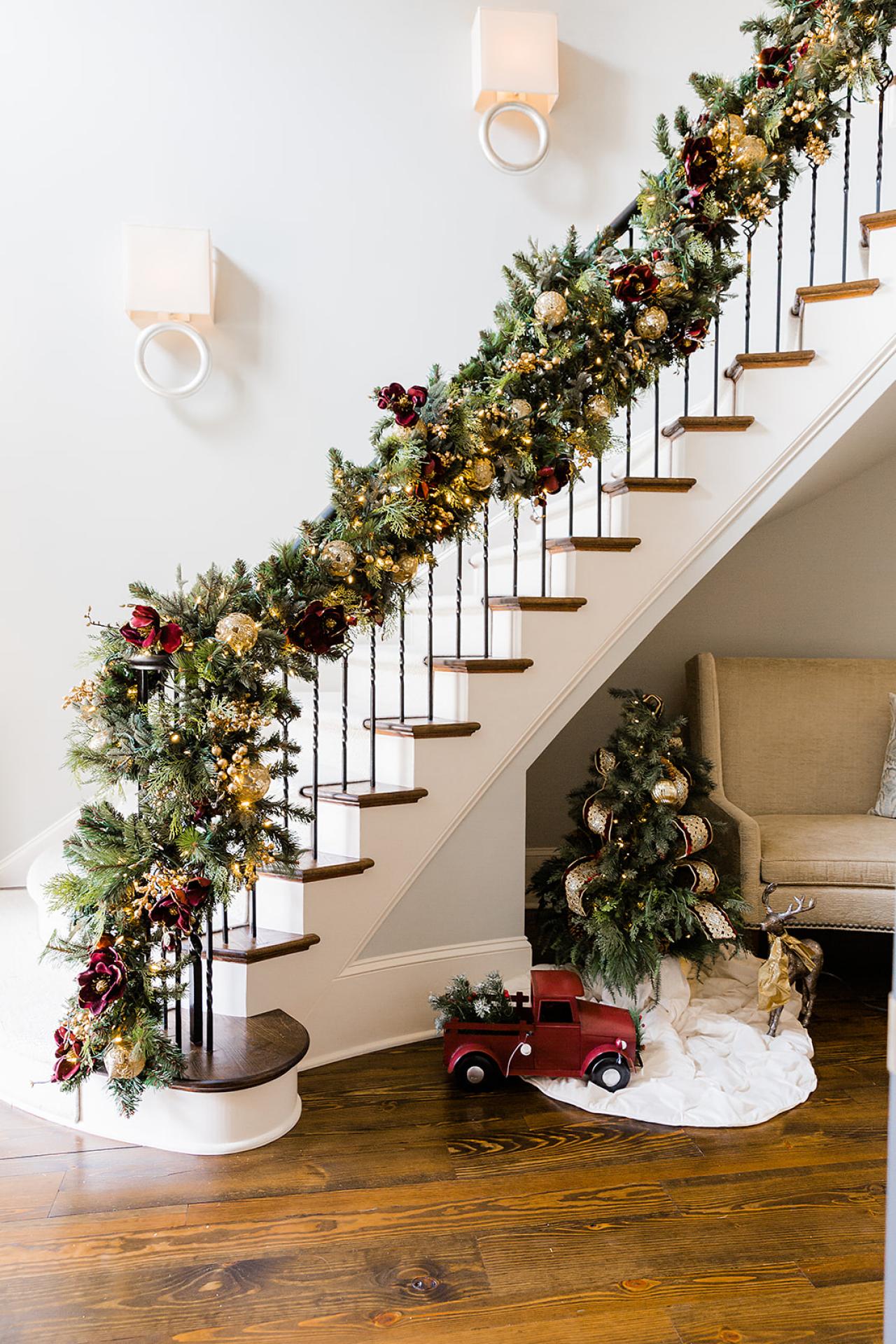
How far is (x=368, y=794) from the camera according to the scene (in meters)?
2.43

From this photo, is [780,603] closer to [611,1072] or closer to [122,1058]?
[611,1072]

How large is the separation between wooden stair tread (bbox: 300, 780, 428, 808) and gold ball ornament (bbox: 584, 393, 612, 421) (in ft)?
3.67

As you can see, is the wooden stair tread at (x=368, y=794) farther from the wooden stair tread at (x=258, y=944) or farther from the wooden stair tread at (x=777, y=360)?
the wooden stair tread at (x=777, y=360)

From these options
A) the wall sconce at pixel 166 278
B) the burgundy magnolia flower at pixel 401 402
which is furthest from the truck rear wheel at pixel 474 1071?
the wall sconce at pixel 166 278

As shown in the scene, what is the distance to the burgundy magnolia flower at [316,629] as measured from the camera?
6.81 feet

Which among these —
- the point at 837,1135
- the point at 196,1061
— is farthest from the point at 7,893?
the point at 837,1135

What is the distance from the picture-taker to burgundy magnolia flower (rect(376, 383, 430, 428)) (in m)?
2.25

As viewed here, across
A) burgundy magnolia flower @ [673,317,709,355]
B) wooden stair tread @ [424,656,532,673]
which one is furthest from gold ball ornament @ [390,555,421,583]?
burgundy magnolia flower @ [673,317,709,355]

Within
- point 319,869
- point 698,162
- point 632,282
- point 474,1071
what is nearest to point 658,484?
point 632,282

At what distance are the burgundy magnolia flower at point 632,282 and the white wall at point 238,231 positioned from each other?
4.86ft

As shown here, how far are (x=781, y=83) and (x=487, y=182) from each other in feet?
5.09

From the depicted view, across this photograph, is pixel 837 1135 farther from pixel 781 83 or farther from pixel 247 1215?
pixel 781 83

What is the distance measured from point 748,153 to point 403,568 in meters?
1.46

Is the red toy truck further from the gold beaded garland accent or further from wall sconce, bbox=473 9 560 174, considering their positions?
wall sconce, bbox=473 9 560 174
